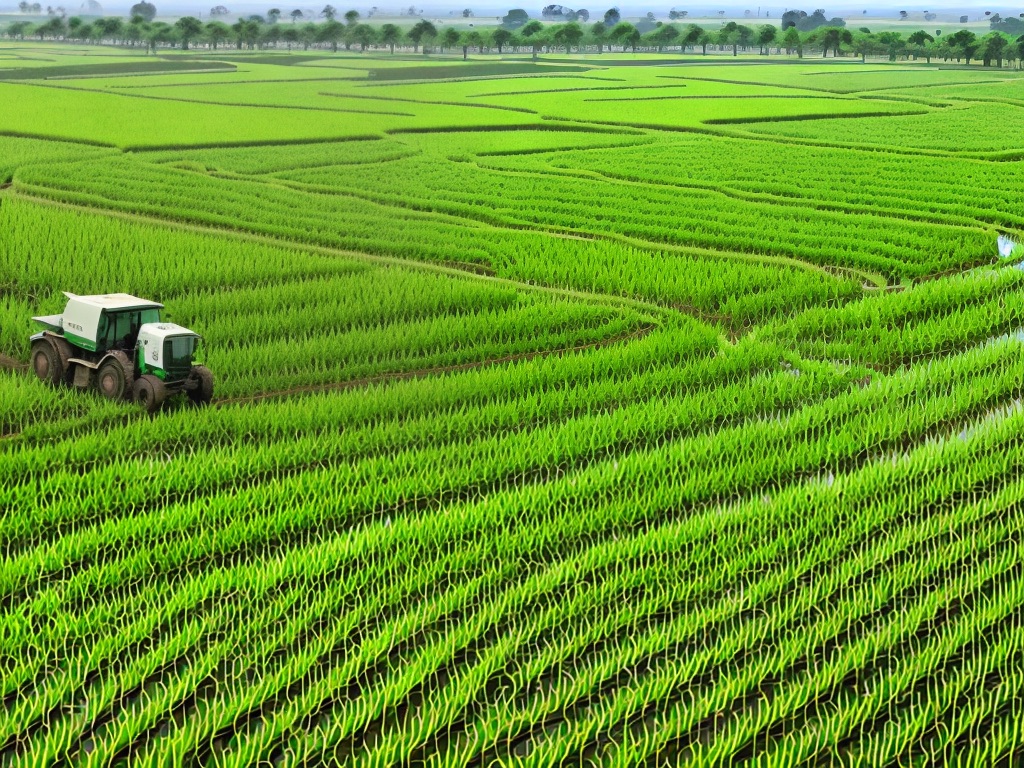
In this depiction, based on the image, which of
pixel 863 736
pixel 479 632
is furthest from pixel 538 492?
pixel 863 736

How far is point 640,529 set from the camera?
527 centimetres

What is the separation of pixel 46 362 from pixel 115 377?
2.31ft

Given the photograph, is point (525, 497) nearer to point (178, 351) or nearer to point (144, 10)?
point (178, 351)

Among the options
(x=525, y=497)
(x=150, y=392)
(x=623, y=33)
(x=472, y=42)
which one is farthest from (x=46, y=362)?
(x=623, y=33)

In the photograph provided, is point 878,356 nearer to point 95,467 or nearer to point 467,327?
point 467,327

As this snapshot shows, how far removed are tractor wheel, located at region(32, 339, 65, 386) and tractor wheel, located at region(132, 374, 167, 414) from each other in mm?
710

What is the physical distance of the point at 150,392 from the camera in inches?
254

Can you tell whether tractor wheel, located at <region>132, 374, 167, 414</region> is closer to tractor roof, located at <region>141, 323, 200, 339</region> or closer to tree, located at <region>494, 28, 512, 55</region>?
tractor roof, located at <region>141, 323, 200, 339</region>

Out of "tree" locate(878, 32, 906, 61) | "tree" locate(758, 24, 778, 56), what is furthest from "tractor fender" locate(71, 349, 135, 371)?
"tree" locate(758, 24, 778, 56)

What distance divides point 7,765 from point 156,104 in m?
27.0

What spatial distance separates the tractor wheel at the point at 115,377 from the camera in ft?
21.5

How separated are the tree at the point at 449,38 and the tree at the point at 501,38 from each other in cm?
421

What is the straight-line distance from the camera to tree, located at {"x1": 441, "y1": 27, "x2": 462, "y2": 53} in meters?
48.6

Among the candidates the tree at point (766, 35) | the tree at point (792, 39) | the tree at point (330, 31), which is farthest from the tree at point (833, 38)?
the tree at point (330, 31)
